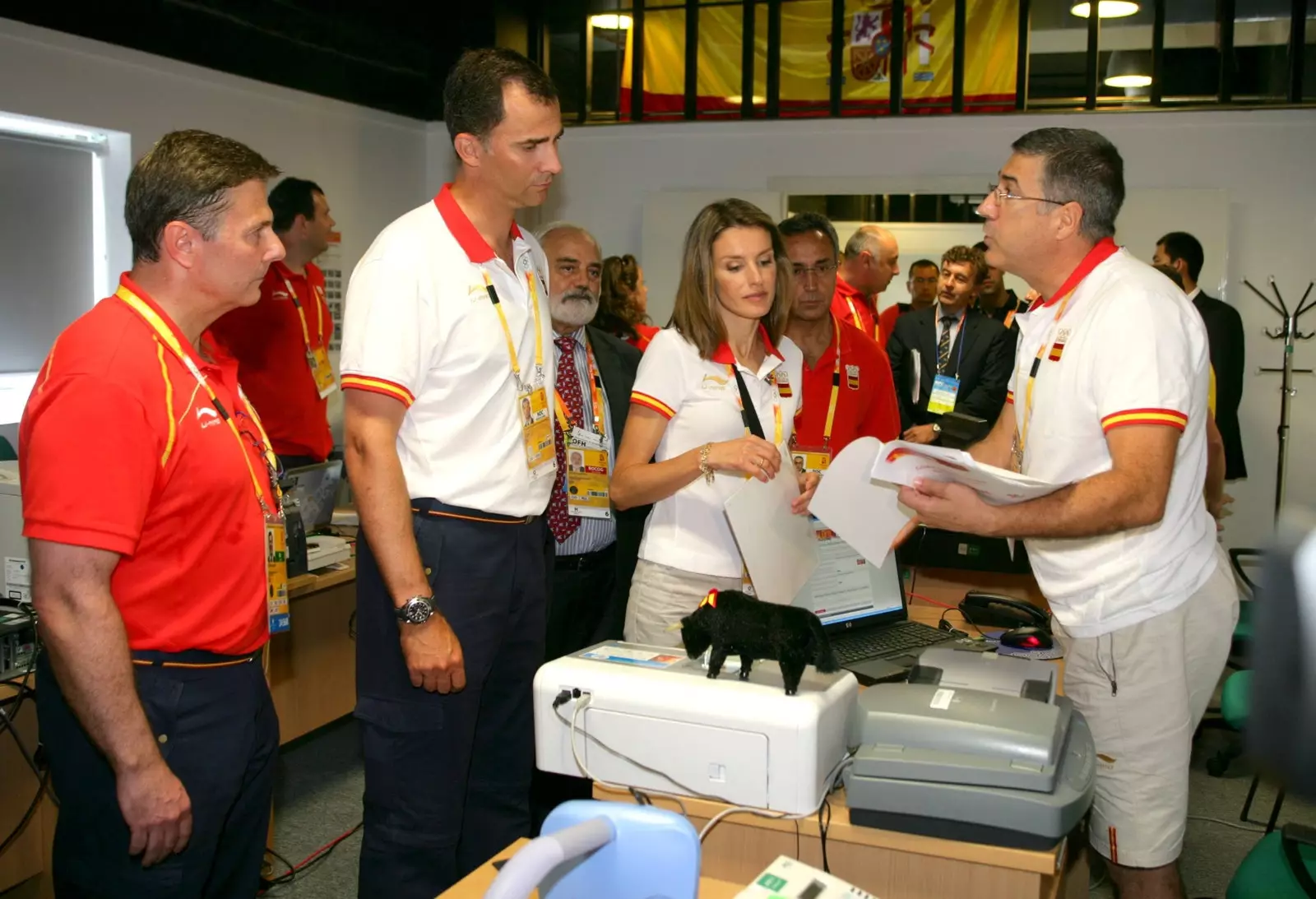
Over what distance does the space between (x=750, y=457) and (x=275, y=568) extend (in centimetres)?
97

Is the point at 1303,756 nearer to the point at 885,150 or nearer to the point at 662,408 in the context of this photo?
the point at 662,408

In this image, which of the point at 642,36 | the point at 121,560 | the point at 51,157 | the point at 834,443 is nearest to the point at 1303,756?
the point at 121,560

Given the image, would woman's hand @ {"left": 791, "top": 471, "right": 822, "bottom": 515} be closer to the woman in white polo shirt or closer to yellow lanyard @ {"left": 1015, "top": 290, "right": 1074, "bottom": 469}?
the woman in white polo shirt

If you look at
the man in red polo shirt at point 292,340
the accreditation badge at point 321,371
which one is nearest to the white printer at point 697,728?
the man in red polo shirt at point 292,340

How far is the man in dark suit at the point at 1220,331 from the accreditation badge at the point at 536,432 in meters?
5.04

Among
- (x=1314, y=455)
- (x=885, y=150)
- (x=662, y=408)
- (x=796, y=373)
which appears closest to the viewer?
(x=662, y=408)

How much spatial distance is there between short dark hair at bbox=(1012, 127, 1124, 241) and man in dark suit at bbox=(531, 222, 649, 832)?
4.18 ft

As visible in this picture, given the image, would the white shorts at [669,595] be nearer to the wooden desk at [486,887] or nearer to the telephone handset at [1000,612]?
the telephone handset at [1000,612]

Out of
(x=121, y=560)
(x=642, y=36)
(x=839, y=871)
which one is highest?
(x=642, y=36)

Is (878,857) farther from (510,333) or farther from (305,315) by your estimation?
(305,315)

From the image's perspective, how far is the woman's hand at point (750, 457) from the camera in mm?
2342

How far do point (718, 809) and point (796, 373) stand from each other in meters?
1.32

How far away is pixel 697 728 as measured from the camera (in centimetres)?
166

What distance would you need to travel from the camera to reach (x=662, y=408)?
253 centimetres
